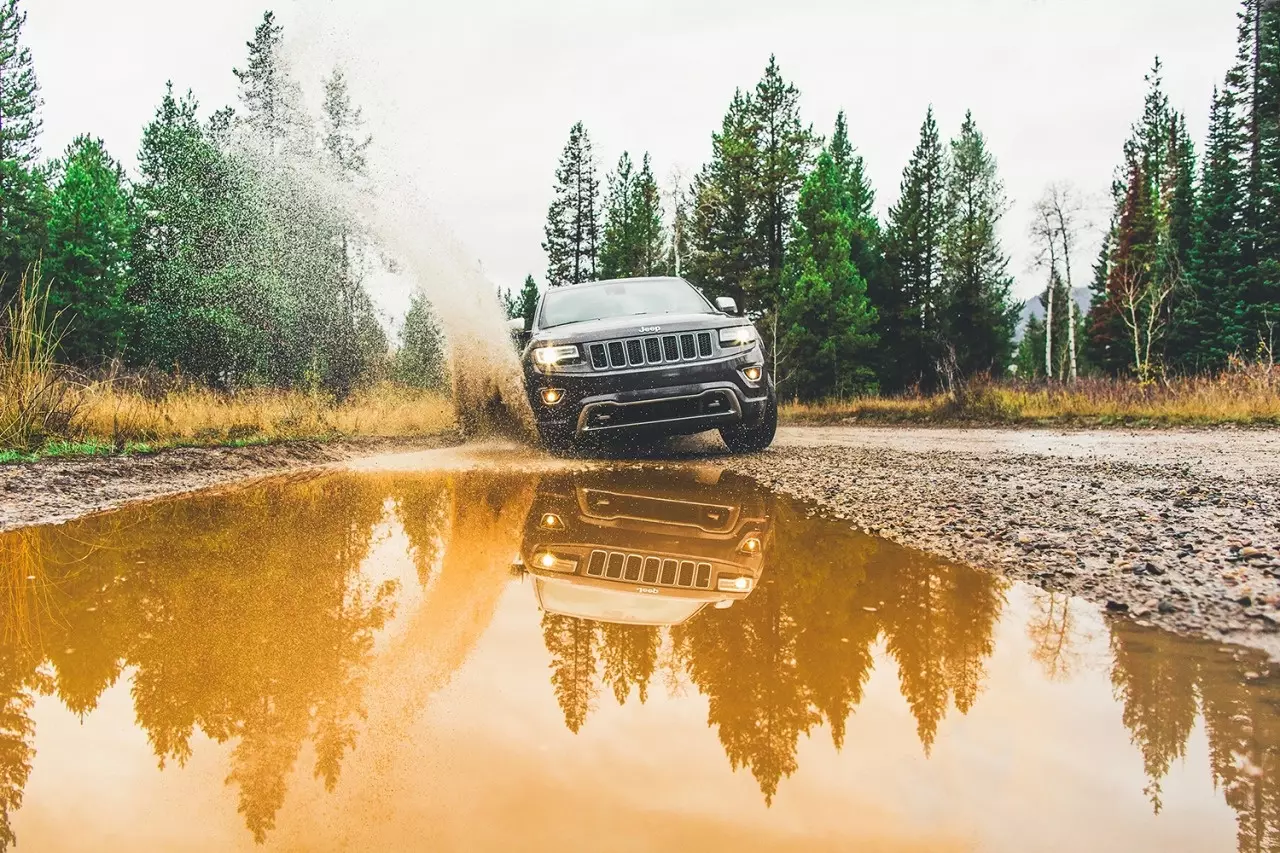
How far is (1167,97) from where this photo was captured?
48875mm

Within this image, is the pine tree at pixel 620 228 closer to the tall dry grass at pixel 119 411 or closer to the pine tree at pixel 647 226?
the pine tree at pixel 647 226

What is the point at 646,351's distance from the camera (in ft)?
24.7

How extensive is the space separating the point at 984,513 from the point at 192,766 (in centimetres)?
411

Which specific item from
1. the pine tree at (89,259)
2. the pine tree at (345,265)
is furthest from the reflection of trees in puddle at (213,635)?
the pine tree at (89,259)

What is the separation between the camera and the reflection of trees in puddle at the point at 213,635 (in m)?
1.88

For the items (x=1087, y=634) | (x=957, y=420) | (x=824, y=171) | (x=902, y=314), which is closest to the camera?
(x=1087, y=634)

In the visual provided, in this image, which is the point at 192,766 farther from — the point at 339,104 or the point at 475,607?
the point at 339,104

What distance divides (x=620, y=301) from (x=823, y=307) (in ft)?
82.2

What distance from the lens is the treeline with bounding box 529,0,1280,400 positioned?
108 feet

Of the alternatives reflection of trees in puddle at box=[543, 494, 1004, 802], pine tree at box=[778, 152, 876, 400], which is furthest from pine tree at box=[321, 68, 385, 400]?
reflection of trees in puddle at box=[543, 494, 1004, 802]

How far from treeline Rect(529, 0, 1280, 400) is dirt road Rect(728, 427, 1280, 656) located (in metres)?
25.0

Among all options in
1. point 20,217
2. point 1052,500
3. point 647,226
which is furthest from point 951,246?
point 20,217

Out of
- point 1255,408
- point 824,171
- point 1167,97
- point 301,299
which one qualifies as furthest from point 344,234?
point 1167,97

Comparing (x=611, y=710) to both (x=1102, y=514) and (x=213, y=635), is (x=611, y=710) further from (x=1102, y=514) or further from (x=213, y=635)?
(x=1102, y=514)
